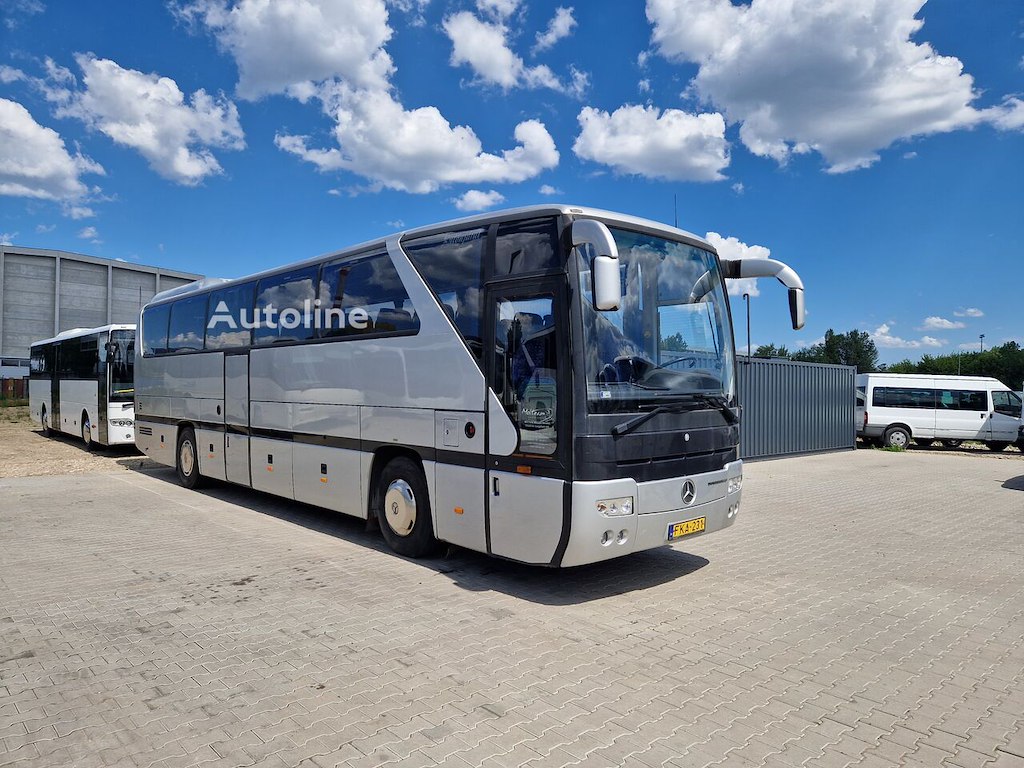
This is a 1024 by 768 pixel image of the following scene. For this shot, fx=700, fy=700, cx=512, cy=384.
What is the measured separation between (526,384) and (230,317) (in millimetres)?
6628

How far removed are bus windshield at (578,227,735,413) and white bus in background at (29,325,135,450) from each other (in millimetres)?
14267

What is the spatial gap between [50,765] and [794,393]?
1980 cm

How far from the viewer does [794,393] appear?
66.0 feet

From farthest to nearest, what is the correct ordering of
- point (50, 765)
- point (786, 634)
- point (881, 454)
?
point (881, 454) < point (786, 634) < point (50, 765)

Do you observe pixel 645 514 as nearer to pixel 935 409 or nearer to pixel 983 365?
pixel 935 409

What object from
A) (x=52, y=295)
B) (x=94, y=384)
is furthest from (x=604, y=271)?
(x=52, y=295)

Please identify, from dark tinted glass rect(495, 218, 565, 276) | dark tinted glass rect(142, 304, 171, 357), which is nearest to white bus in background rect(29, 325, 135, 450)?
dark tinted glass rect(142, 304, 171, 357)

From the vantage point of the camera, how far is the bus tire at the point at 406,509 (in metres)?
7.11

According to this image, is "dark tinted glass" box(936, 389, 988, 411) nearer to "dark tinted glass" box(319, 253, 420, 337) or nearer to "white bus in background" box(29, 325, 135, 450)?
"dark tinted glass" box(319, 253, 420, 337)

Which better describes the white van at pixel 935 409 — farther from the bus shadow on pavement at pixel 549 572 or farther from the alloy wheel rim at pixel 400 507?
the alloy wheel rim at pixel 400 507

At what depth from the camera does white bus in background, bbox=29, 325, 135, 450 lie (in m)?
16.5

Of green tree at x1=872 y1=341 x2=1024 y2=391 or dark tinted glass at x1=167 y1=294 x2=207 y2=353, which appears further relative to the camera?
green tree at x1=872 y1=341 x2=1024 y2=391

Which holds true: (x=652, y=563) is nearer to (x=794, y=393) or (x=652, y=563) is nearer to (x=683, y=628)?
(x=683, y=628)

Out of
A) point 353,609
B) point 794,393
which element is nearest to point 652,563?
point 353,609
